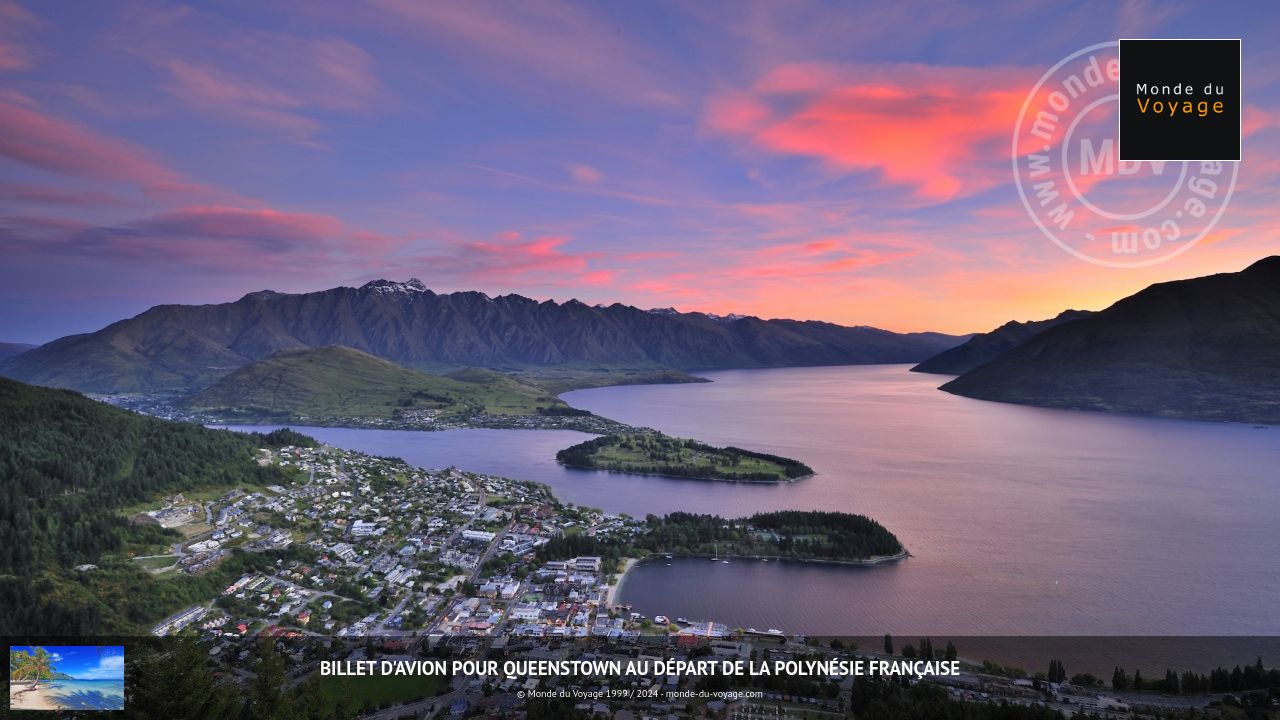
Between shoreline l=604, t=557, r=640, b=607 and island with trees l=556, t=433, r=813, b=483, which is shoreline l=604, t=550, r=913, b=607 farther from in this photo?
island with trees l=556, t=433, r=813, b=483

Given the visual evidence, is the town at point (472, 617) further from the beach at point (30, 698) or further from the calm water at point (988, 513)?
the beach at point (30, 698)

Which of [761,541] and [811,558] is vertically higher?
[761,541]

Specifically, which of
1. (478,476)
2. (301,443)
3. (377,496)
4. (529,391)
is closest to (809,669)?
(377,496)

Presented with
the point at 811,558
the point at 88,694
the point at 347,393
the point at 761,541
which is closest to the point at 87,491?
the point at 88,694

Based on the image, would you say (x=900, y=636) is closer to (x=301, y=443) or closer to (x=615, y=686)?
(x=615, y=686)

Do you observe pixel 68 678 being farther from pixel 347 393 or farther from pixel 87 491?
pixel 347 393

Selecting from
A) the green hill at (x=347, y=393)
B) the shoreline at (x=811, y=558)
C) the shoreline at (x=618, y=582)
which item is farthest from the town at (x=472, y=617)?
the green hill at (x=347, y=393)
